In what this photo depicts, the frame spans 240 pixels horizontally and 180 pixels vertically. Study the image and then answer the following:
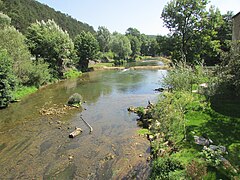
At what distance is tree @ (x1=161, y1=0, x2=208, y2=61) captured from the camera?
23.2 m

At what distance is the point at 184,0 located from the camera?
917 inches

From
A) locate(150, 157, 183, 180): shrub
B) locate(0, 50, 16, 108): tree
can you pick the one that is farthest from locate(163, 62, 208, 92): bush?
locate(0, 50, 16, 108): tree

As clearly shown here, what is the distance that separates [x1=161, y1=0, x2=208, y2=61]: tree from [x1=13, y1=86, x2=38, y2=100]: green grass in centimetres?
2042

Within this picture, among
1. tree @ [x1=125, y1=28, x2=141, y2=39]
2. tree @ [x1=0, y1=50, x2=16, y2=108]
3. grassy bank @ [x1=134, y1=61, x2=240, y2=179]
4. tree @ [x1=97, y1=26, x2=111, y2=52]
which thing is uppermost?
tree @ [x1=125, y1=28, x2=141, y2=39]

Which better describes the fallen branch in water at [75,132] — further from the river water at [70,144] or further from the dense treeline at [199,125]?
the dense treeline at [199,125]

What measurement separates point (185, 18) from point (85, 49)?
32974 mm

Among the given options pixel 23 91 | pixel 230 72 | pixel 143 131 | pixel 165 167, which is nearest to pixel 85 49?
pixel 23 91

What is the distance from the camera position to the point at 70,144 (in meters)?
12.2

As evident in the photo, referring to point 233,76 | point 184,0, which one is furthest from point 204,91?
point 184,0

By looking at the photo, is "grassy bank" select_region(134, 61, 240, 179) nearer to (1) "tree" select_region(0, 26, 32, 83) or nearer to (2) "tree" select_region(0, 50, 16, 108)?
(2) "tree" select_region(0, 50, 16, 108)

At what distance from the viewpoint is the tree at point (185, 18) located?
23.2 meters

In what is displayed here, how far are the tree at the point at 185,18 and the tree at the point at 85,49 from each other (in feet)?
98.3

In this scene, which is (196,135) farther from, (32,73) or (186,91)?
(32,73)

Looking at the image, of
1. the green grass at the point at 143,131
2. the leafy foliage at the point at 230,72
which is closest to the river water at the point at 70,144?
the green grass at the point at 143,131
